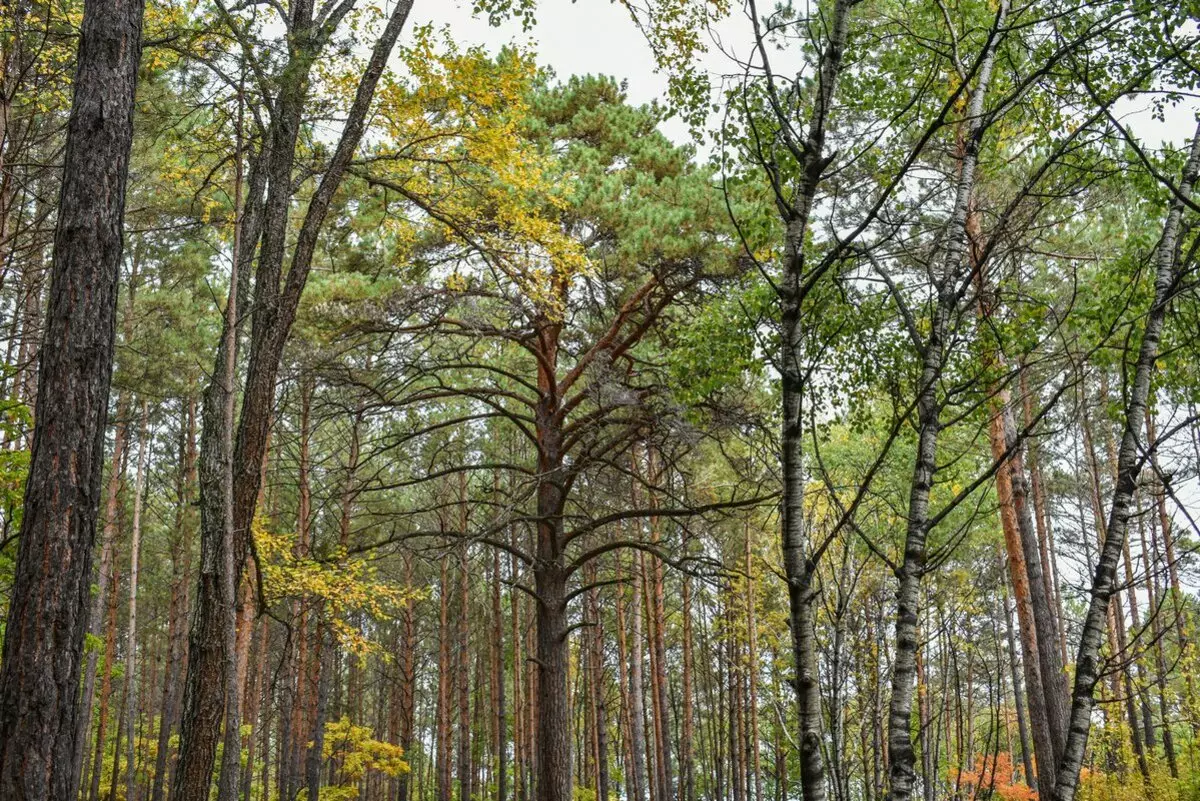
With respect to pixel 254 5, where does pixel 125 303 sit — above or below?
above

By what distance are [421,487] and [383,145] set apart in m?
14.3

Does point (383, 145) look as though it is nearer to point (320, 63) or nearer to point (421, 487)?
point (320, 63)

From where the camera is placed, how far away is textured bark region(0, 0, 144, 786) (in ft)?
10.8

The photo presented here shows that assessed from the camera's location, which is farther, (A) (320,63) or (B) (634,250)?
(B) (634,250)

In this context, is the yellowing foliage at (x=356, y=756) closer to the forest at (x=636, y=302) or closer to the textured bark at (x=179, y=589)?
the forest at (x=636, y=302)

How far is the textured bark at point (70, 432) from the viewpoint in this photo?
329 centimetres

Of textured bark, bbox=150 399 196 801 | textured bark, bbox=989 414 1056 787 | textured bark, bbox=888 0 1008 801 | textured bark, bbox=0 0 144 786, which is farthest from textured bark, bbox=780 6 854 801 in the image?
textured bark, bbox=150 399 196 801

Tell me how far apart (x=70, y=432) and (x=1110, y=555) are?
4.15 meters

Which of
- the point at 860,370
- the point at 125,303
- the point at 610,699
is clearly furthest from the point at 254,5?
the point at 610,699

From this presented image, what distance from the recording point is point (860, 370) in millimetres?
6598

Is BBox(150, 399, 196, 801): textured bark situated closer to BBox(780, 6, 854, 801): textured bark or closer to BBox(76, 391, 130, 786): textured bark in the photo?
BBox(76, 391, 130, 786): textured bark

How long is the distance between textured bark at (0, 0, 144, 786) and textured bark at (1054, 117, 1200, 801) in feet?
12.4

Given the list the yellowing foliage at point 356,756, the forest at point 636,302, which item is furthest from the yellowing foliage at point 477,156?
the yellowing foliage at point 356,756

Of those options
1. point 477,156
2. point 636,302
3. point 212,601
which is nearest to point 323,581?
point 212,601
